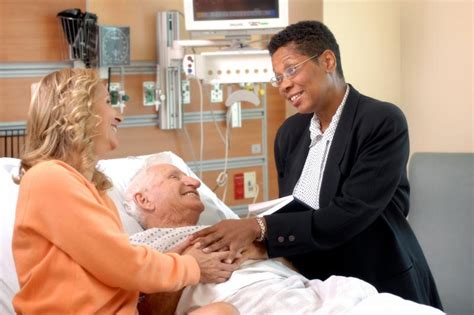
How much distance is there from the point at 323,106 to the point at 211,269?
0.63m

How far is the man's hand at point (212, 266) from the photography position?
2.05 meters

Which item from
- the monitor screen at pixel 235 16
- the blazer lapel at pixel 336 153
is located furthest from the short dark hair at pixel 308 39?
the monitor screen at pixel 235 16

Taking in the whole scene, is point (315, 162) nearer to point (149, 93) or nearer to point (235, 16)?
point (235, 16)

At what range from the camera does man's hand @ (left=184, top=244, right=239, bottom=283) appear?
80.7 inches

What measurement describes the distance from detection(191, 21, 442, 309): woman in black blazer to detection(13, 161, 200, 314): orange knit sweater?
17.1 inches

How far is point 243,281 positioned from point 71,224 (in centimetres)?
62

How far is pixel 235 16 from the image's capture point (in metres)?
3.27

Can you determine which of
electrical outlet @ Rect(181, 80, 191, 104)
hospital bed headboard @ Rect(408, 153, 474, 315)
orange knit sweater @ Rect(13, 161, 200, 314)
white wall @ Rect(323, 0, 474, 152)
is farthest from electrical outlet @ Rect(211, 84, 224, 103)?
orange knit sweater @ Rect(13, 161, 200, 314)

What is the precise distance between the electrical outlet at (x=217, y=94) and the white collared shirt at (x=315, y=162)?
4.72 ft

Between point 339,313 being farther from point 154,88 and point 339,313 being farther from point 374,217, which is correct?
point 154,88

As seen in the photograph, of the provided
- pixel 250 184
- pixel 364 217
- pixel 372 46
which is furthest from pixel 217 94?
pixel 364 217

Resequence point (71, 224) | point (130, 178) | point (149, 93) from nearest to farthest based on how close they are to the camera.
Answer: point (71, 224), point (130, 178), point (149, 93)

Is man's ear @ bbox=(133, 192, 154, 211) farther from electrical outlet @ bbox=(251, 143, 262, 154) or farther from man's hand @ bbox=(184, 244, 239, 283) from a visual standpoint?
electrical outlet @ bbox=(251, 143, 262, 154)

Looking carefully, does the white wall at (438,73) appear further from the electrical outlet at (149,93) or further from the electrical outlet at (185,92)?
the electrical outlet at (149,93)
